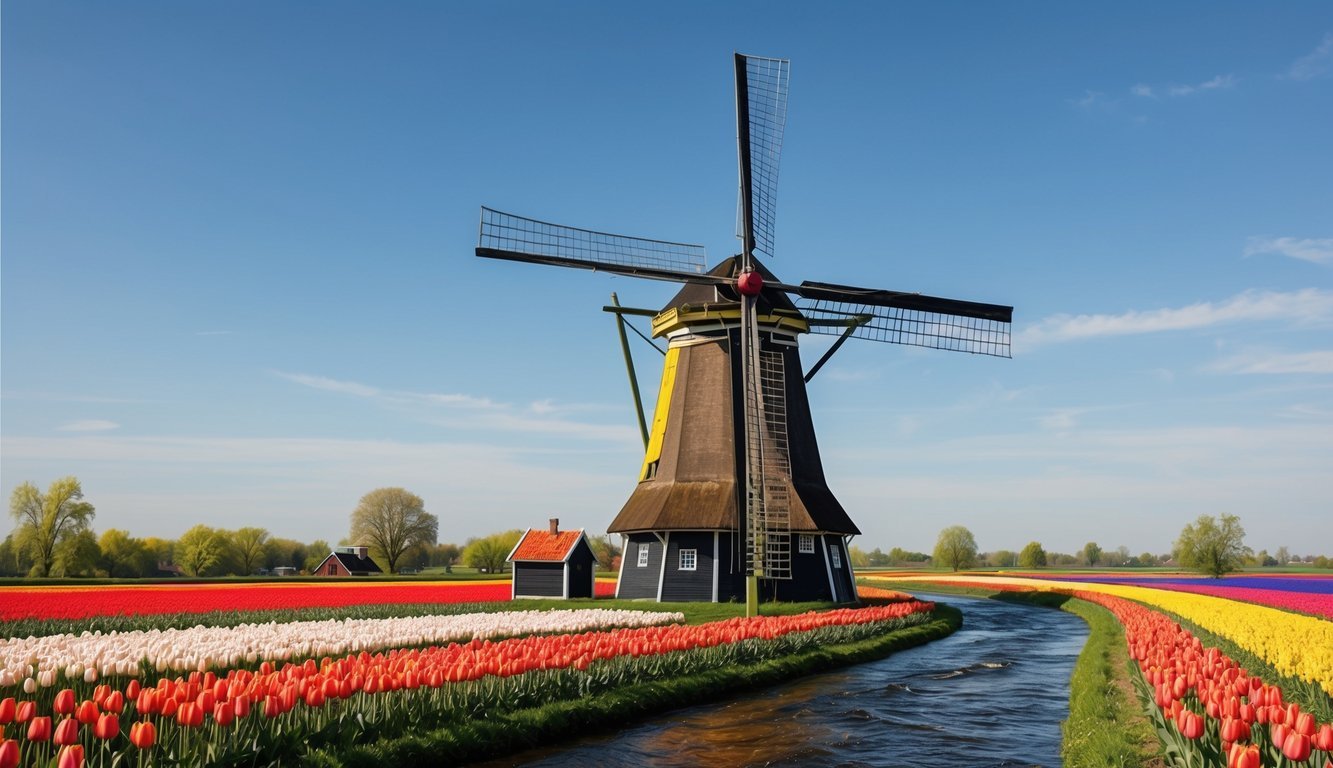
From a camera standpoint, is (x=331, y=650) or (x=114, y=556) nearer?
(x=331, y=650)

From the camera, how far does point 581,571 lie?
117 feet

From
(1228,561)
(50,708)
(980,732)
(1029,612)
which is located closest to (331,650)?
(50,708)

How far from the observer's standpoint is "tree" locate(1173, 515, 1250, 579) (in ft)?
203

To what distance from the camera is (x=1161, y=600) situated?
1230 inches

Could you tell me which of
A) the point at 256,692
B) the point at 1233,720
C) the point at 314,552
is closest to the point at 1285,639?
the point at 1233,720

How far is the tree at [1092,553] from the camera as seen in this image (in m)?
155

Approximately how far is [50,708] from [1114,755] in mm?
12098

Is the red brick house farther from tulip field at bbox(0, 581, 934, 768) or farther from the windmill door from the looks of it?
the windmill door

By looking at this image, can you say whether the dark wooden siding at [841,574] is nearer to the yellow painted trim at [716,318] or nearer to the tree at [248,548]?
the yellow painted trim at [716,318]

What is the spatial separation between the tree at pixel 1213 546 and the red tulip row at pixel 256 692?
59.7 meters

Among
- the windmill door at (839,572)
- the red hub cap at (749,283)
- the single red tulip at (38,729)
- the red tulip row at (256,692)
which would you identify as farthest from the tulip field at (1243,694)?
the red hub cap at (749,283)

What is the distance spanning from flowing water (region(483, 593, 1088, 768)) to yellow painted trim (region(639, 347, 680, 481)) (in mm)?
12790

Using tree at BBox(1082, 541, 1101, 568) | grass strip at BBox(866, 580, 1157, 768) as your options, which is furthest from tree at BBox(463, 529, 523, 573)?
tree at BBox(1082, 541, 1101, 568)

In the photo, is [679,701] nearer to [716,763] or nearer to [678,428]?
[716,763]
